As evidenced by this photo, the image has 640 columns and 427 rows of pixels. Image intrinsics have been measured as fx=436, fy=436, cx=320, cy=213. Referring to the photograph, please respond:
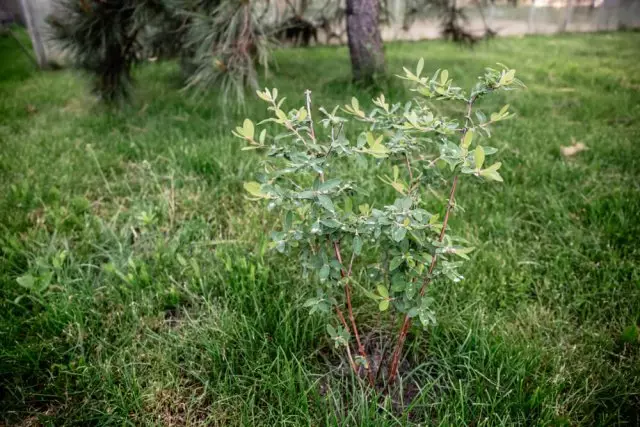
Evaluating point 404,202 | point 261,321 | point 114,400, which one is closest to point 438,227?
point 404,202

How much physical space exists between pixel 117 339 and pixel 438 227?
3.69 feet

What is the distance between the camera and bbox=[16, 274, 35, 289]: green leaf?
1.64 metres

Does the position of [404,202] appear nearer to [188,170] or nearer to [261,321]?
[261,321]

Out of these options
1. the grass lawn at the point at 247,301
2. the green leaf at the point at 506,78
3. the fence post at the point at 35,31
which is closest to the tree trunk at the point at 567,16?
the grass lawn at the point at 247,301

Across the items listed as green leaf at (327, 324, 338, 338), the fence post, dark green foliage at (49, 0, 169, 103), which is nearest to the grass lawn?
green leaf at (327, 324, 338, 338)

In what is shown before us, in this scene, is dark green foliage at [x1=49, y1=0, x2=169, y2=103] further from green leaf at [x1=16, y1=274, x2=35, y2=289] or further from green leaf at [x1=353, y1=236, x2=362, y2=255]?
green leaf at [x1=353, y1=236, x2=362, y2=255]

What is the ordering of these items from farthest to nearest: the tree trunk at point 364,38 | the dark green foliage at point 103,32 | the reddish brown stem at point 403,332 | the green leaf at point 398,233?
1. the tree trunk at point 364,38
2. the dark green foliage at point 103,32
3. the reddish brown stem at point 403,332
4. the green leaf at point 398,233

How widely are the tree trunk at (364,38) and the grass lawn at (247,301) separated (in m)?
1.68

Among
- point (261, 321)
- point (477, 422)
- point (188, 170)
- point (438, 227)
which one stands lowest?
point (477, 422)

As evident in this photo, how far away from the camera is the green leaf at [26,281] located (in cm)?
164

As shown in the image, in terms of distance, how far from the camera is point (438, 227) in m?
1.11

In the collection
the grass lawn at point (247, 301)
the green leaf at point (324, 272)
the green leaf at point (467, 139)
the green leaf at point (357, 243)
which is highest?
the green leaf at point (467, 139)

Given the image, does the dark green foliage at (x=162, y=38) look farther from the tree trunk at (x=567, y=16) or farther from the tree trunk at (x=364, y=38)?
the tree trunk at (x=567, y=16)

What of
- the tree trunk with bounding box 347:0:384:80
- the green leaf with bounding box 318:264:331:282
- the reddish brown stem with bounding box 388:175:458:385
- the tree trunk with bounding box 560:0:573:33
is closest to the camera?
the green leaf with bounding box 318:264:331:282
